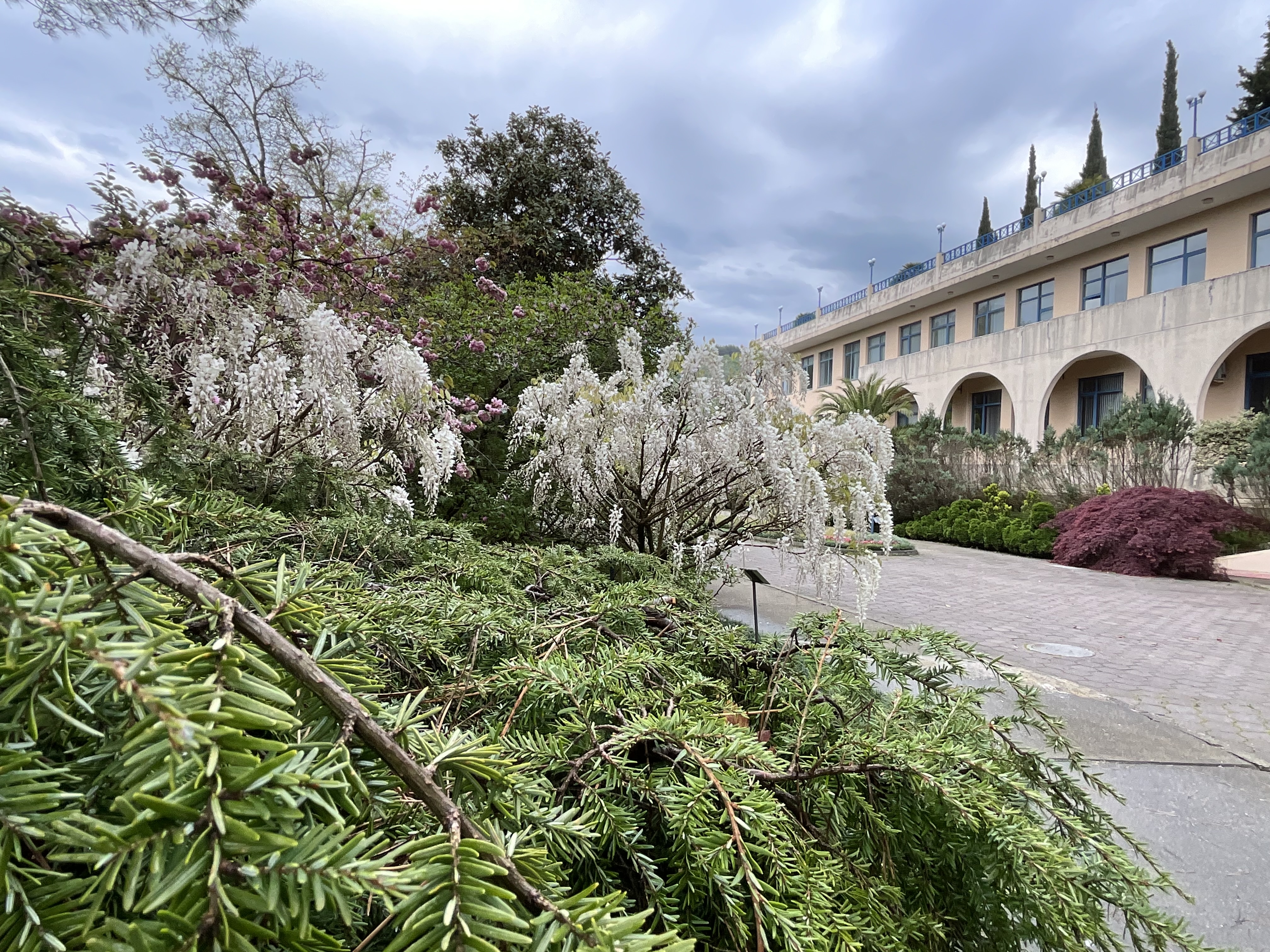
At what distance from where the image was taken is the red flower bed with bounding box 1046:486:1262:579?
9.70 metres

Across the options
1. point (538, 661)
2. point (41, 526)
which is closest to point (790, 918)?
point (538, 661)

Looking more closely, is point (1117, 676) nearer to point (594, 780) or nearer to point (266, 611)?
point (594, 780)

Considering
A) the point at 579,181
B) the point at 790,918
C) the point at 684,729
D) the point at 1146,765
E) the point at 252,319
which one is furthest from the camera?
the point at 579,181

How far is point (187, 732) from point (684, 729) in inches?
20.7

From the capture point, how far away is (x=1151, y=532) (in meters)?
10.0

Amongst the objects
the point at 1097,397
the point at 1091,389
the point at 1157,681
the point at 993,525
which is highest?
the point at 1091,389

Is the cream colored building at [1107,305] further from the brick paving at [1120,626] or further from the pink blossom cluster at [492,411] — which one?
the pink blossom cluster at [492,411]

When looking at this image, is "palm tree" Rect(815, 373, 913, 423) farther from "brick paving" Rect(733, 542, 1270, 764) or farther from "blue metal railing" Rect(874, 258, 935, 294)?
"brick paving" Rect(733, 542, 1270, 764)

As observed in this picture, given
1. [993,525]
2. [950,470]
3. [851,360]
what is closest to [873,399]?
[950,470]

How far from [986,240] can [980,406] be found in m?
5.98

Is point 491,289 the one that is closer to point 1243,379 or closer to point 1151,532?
point 1151,532

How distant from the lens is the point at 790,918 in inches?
19.8

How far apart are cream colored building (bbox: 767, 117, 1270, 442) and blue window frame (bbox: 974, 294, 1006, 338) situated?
5 centimetres

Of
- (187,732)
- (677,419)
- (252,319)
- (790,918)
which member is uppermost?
(252,319)
